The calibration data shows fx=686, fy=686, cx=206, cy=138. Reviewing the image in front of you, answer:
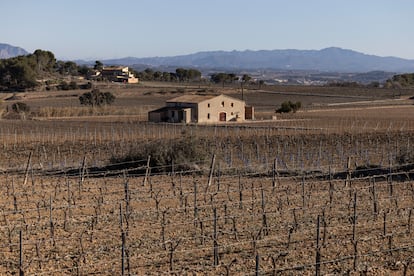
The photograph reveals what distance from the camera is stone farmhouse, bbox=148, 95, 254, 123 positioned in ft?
158

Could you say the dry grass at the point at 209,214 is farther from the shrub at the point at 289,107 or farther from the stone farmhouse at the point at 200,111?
the shrub at the point at 289,107

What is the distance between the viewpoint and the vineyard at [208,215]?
36.7 feet

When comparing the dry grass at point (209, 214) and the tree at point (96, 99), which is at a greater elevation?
the dry grass at point (209, 214)

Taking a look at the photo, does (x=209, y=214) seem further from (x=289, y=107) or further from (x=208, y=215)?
(x=289, y=107)

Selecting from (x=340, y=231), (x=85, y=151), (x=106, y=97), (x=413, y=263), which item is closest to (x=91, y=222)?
(x=340, y=231)

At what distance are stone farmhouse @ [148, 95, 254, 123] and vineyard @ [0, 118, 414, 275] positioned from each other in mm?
17066

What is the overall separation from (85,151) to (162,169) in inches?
295

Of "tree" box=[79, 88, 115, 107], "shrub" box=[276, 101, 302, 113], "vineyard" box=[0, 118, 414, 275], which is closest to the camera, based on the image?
"vineyard" box=[0, 118, 414, 275]

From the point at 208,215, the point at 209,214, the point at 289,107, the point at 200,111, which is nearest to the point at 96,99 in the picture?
the point at 289,107

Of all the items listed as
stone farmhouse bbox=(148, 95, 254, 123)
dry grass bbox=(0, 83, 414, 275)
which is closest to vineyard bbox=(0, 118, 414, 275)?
dry grass bbox=(0, 83, 414, 275)

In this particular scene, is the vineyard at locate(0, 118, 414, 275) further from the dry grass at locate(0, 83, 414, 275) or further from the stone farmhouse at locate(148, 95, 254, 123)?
the stone farmhouse at locate(148, 95, 254, 123)

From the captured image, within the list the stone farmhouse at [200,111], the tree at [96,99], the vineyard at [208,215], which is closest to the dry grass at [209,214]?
the vineyard at [208,215]

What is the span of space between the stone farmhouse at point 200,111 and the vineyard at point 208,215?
17066 mm

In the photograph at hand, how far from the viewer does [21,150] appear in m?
31.2
